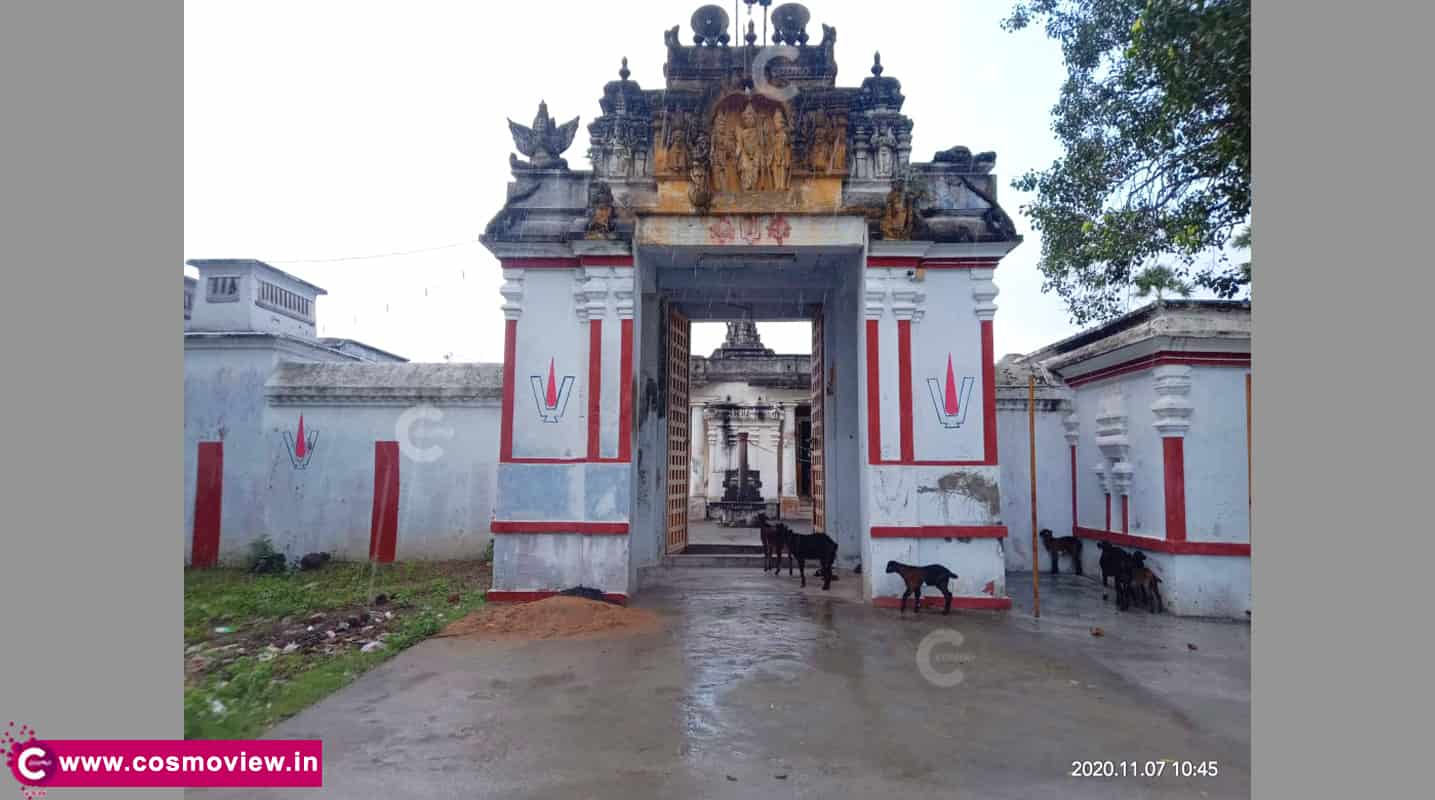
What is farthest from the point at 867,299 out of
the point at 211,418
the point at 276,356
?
the point at 211,418

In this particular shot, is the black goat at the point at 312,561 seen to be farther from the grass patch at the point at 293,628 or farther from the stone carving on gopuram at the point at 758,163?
the stone carving on gopuram at the point at 758,163

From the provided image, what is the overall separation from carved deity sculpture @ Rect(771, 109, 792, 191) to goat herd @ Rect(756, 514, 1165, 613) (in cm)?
415

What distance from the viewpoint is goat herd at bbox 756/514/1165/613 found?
783 centimetres

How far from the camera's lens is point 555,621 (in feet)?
23.3

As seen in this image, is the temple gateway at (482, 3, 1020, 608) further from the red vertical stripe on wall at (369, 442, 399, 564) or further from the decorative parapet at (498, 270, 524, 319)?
the red vertical stripe on wall at (369, 442, 399, 564)

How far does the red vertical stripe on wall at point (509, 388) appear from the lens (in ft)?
27.9

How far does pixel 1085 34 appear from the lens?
979cm

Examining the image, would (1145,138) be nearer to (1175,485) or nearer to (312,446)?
(1175,485)

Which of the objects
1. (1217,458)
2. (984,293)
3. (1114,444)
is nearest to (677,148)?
(984,293)

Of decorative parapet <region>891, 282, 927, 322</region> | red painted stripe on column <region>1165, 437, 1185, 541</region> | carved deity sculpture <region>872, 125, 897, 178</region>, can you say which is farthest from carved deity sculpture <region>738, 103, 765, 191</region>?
red painted stripe on column <region>1165, 437, 1185, 541</region>

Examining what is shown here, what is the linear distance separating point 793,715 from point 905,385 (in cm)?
460

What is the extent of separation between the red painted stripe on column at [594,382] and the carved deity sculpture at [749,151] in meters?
2.24

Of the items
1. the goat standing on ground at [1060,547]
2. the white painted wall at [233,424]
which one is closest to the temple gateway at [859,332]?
the goat standing on ground at [1060,547]

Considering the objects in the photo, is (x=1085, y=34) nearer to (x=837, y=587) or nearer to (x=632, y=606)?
(x=837, y=587)
